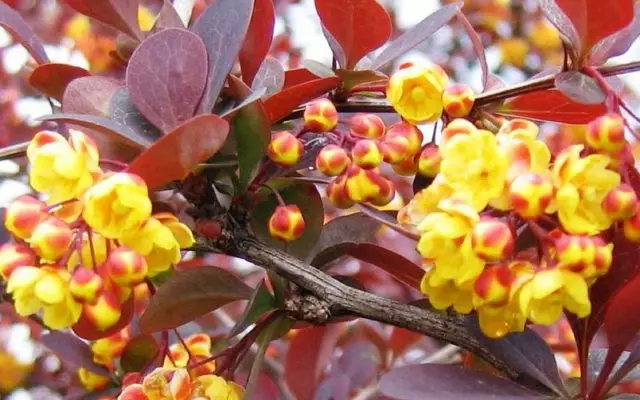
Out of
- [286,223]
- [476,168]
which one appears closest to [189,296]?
[286,223]

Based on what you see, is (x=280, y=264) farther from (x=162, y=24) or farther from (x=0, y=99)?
(x=0, y=99)

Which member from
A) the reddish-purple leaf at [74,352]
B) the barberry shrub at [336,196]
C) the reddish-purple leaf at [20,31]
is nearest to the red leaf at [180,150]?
the barberry shrub at [336,196]

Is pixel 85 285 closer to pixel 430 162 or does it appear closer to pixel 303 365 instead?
pixel 430 162

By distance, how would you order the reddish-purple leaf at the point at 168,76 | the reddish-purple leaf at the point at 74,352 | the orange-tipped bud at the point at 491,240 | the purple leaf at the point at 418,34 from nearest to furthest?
1. the orange-tipped bud at the point at 491,240
2. the reddish-purple leaf at the point at 168,76
3. the purple leaf at the point at 418,34
4. the reddish-purple leaf at the point at 74,352

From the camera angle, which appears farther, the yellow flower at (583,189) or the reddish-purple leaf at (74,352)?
the reddish-purple leaf at (74,352)

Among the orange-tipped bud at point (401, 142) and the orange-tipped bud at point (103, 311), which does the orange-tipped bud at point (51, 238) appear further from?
the orange-tipped bud at point (401, 142)

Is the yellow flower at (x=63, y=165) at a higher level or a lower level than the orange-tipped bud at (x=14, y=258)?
higher
